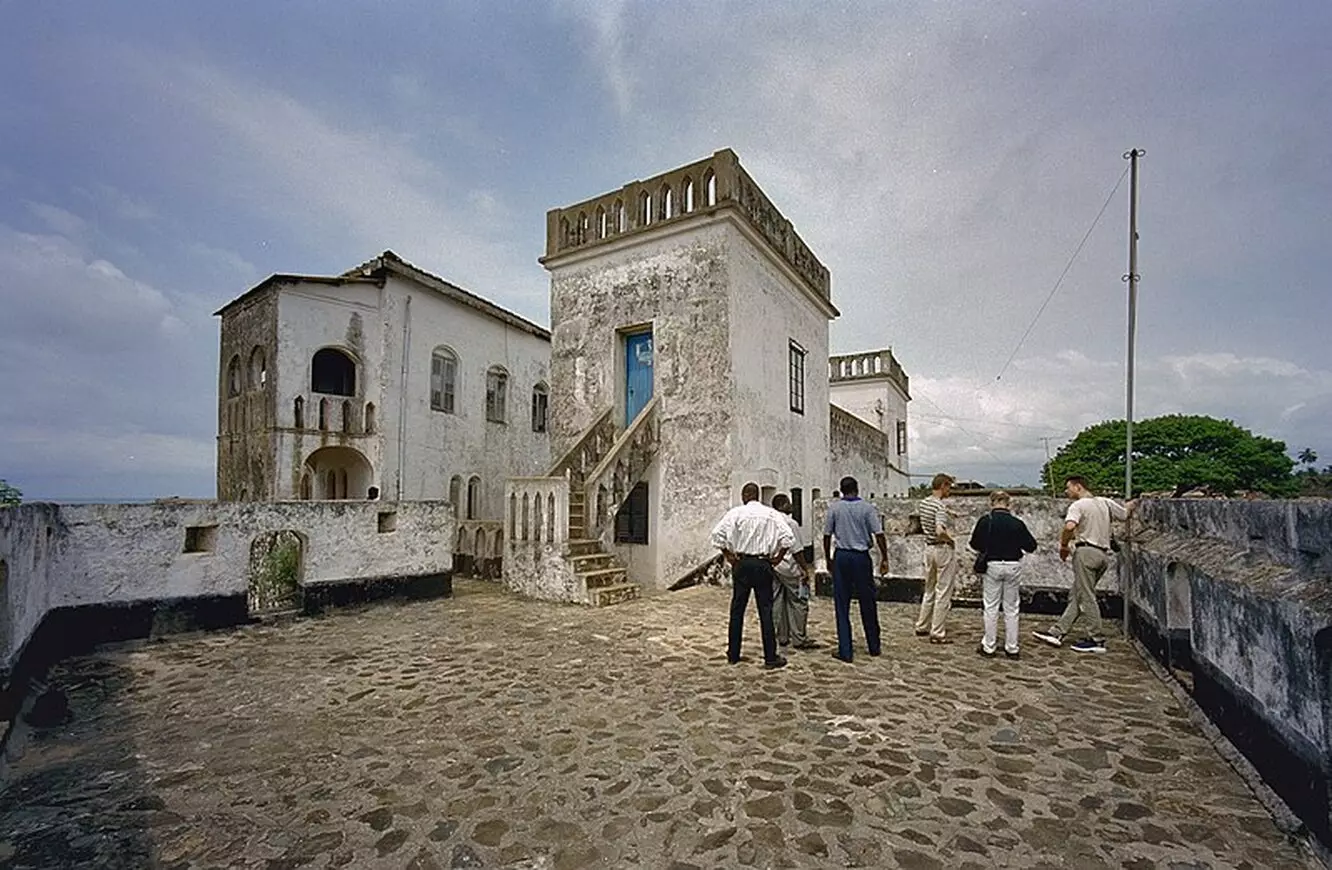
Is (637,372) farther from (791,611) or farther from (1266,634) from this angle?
(1266,634)

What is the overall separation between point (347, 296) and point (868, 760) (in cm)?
1646

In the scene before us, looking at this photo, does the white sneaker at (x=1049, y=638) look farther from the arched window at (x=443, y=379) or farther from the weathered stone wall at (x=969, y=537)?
the arched window at (x=443, y=379)

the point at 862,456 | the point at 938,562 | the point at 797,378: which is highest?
the point at 797,378

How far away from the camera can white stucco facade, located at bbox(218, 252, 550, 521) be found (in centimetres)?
1518

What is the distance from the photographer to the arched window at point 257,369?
15.4 meters

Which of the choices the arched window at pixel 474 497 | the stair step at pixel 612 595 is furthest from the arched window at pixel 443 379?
the stair step at pixel 612 595

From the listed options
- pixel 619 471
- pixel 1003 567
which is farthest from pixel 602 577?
pixel 1003 567

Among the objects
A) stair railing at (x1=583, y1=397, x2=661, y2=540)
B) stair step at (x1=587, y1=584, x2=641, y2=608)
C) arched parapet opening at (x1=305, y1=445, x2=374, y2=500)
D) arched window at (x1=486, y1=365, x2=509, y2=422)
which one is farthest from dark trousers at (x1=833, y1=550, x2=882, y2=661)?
arched window at (x1=486, y1=365, x2=509, y2=422)

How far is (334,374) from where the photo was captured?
17.0 m

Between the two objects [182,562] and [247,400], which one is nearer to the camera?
[182,562]

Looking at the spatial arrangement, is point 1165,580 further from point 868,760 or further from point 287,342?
point 287,342

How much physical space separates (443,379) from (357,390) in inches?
94.6

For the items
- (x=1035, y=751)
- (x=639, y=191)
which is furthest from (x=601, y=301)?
(x=1035, y=751)

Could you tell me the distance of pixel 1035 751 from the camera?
3869 millimetres
